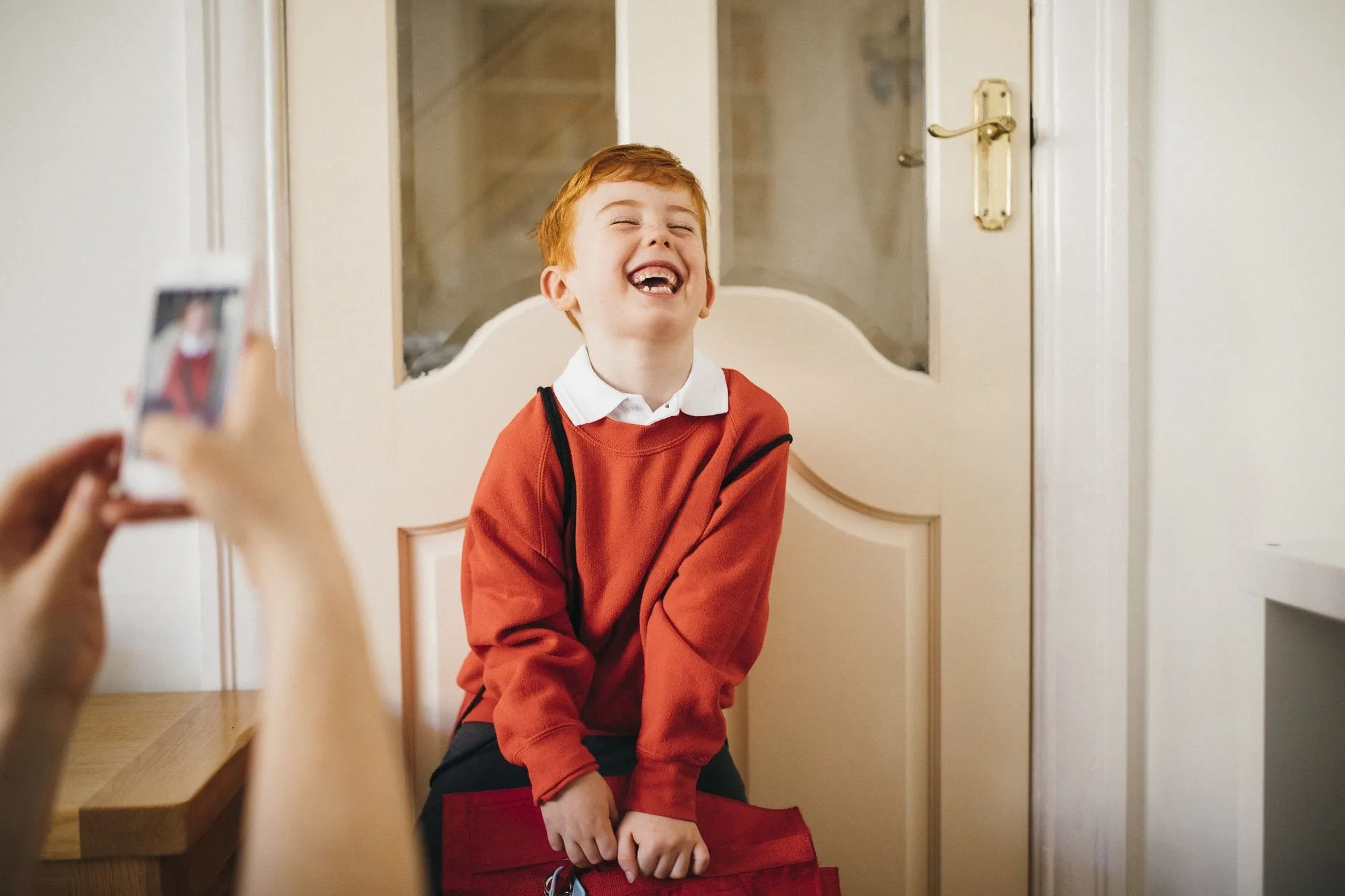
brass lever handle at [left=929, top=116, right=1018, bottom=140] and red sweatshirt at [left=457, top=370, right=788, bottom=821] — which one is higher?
brass lever handle at [left=929, top=116, right=1018, bottom=140]

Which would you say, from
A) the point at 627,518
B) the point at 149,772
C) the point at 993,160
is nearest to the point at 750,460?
the point at 627,518

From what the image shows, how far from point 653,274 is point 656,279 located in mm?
15

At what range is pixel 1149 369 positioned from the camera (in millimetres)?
972

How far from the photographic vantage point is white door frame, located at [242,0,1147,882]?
95 centimetres

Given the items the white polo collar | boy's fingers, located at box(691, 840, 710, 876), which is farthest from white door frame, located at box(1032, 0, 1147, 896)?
boy's fingers, located at box(691, 840, 710, 876)

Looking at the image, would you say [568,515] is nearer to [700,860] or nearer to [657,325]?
[657,325]

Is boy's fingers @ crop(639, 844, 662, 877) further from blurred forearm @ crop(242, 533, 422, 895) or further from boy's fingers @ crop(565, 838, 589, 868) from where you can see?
blurred forearm @ crop(242, 533, 422, 895)

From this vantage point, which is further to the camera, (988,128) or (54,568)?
(988,128)

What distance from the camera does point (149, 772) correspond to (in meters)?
0.75

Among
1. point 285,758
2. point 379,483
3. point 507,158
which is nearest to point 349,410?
point 379,483

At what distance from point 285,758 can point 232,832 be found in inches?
25.3

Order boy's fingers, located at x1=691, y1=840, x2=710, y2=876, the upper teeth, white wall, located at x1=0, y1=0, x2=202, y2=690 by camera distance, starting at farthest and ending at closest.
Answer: white wall, located at x1=0, y1=0, x2=202, y2=690
the upper teeth
boy's fingers, located at x1=691, y1=840, x2=710, y2=876

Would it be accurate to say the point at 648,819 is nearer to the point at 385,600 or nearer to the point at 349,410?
the point at 385,600

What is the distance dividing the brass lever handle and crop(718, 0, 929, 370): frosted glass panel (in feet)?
0.16
